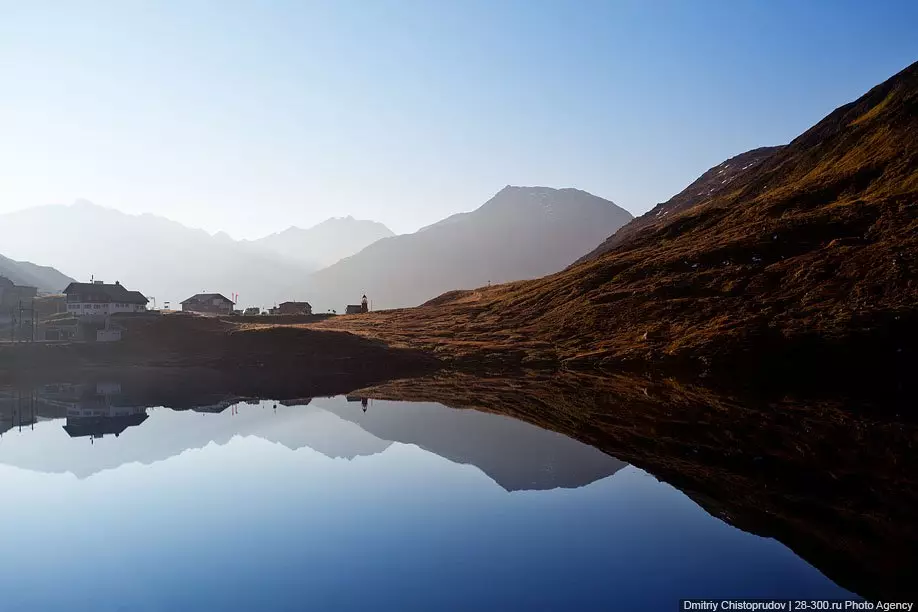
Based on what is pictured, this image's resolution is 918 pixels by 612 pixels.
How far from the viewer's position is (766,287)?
109625 millimetres

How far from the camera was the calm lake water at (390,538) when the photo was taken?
77.4ft

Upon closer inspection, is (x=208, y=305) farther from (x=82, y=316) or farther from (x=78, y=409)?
(x=78, y=409)

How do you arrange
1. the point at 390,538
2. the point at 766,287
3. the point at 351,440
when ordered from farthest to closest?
the point at 766,287
the point at 351,440
the point at 390,538

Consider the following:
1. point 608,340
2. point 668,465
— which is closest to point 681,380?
point 608,340

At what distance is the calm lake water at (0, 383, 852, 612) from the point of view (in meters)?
23.6

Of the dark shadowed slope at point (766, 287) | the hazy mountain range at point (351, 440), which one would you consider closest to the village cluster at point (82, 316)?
the dark shadowed slope at point (766, 287)

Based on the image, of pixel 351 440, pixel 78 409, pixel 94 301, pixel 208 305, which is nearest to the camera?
pixel 351 440

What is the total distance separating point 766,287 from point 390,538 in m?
101

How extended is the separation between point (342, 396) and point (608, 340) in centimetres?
5446

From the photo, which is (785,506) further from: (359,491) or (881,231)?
(881,231)

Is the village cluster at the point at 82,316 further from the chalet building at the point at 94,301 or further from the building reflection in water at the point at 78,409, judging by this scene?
the building reflection in water at the point at 78,409

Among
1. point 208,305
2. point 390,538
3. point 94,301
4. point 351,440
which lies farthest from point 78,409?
point 208,305

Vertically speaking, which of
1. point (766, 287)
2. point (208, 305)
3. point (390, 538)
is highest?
point (208, 305)

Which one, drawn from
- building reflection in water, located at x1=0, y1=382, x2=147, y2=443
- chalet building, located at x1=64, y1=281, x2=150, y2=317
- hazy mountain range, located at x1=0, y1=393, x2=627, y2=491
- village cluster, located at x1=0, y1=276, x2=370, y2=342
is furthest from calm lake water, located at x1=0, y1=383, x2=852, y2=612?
chalet building, located at x1=64, y1=281, x2=150, y2=317
